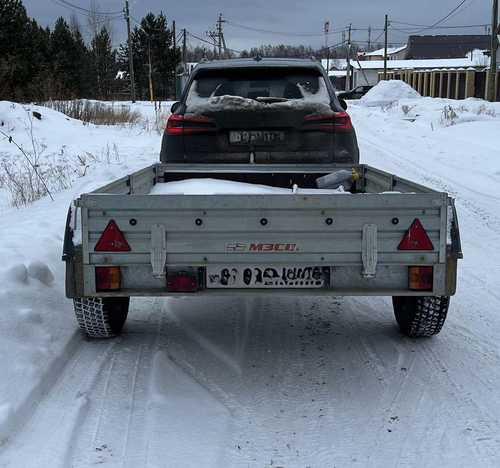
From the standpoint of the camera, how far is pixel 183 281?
158 inches

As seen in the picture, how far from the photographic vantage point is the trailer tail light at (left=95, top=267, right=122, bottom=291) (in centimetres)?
405

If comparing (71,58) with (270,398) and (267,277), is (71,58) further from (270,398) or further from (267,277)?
(270,398)

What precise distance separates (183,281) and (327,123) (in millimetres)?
2936

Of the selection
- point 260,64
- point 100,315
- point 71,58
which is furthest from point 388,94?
point 100,315

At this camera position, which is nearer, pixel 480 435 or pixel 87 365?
pixel 480 435

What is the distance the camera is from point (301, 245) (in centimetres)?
388

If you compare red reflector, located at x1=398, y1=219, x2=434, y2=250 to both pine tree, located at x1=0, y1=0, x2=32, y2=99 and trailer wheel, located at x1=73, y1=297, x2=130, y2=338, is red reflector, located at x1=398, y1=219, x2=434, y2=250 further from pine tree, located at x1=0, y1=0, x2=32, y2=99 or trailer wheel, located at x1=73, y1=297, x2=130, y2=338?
pine tree, located at x1=0, y1=0, x2=32, y2=99

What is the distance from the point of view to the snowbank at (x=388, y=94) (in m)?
45.3

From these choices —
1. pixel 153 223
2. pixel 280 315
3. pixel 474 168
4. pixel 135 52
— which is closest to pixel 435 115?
pixel 474 168

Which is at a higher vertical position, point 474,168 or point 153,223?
point 153,223

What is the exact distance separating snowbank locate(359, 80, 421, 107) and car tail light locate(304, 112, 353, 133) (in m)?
39.5

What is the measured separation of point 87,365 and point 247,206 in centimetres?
149

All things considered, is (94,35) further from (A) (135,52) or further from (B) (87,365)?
(B) (87,365)

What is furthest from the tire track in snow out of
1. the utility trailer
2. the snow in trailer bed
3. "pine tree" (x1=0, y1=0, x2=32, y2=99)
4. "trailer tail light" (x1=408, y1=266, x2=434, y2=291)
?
"pine tree" (x1=0, y1=0, x2=32, y2=99)
